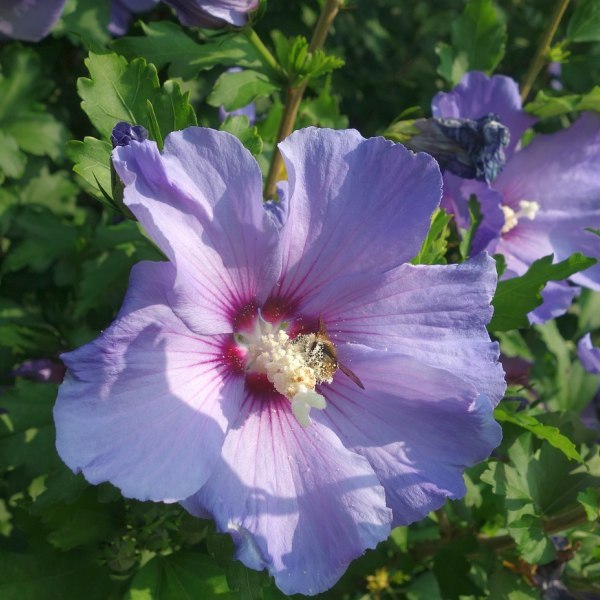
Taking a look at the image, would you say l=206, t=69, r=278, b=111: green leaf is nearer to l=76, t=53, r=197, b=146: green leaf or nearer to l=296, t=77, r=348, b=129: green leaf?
l=76, t=53, r=197, b=146: green leaf

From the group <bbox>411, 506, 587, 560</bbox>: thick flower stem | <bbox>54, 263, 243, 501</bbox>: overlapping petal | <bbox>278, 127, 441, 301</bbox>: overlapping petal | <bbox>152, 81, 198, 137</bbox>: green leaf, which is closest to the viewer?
<bbox>54, 263, 243, 501</bbox>: overlapping petal

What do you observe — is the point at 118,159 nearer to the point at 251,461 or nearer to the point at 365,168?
the point at 365,168

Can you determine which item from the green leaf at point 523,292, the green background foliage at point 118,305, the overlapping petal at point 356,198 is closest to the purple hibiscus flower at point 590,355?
the green background foliage at point 118,305

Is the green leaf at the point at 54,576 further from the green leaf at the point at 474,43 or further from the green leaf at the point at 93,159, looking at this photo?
the green leaf at the point at 474,43

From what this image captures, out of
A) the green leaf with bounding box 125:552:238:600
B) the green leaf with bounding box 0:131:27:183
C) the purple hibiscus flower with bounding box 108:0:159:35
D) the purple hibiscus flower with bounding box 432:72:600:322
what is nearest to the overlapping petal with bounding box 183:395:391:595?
the green leaf with bounding box 125:552:238:600

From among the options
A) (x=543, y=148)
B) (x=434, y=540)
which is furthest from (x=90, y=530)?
(x=543, y=148)

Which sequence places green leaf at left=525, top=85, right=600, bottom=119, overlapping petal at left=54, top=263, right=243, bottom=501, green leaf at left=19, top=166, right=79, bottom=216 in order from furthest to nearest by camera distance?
1. green leaf at left=19, top=166, right=79, bottom=216
2. green leaf at left=525, top=85, right=600, bottom=119
3. overlapping petal at left=54, top=263, right=243, bottom=501
